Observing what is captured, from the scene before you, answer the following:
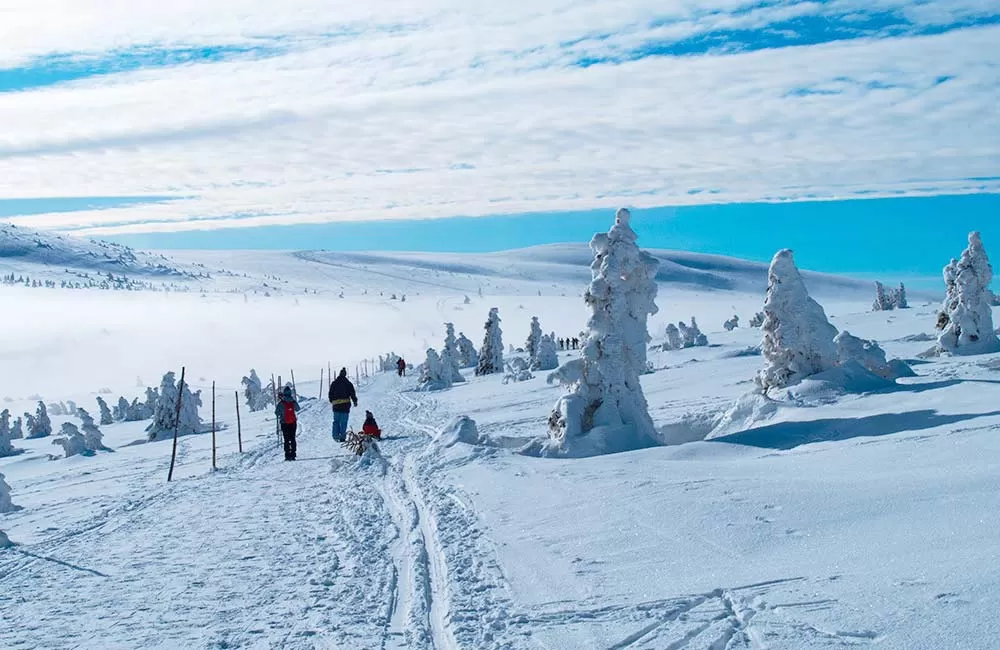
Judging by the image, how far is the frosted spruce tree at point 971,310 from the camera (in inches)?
1179

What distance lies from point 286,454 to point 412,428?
6.26 metres

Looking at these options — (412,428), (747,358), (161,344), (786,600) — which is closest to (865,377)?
(412,428)

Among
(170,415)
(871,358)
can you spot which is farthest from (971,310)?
(170,415)

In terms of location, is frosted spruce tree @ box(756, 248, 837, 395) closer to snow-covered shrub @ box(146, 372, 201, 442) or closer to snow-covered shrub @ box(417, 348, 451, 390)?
snow-covered shrub @ box(146, 372, 201, 442)

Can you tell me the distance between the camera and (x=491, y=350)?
55812mm

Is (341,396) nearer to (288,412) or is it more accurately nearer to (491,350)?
(288,412)

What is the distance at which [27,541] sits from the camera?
37.7 feet

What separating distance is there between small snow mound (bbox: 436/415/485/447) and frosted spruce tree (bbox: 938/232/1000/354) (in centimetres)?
1914

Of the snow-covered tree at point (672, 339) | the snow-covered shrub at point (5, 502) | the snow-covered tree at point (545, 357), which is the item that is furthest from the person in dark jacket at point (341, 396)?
the snow-covered tree at point (672, 339)

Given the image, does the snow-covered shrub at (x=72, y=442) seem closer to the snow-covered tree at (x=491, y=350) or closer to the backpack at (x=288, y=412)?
the backpack at (x=288, y=412)

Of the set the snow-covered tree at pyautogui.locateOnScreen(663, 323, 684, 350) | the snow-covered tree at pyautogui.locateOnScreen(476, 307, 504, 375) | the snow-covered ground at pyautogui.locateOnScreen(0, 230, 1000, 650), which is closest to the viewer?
the snow-covered ground at pyautogui.locateOnScreen(0, 230, 1000, 650)

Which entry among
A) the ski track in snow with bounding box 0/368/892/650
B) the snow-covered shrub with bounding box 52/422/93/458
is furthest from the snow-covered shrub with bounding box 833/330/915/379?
the snow-covered shrub with bounding box 52/422/93/458

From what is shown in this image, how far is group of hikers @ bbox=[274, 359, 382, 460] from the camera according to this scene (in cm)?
1900

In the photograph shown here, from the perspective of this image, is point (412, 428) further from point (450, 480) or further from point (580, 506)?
point (580, 506)
